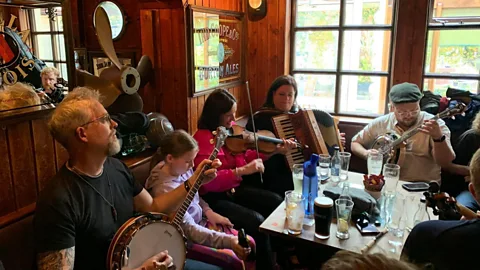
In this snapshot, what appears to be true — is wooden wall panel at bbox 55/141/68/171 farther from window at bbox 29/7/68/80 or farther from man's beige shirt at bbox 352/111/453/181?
man's beige shirt at bbox 352/111/453/181

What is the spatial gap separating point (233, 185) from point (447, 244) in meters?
1.36

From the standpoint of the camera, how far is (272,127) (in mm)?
2742

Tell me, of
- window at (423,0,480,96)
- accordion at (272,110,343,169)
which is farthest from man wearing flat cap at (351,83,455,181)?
window at (423,0,480,96)

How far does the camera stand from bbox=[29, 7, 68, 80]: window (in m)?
1.85

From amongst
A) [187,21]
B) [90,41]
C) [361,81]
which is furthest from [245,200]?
[90,41]

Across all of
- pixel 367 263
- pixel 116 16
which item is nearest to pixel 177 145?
pixel 367 263

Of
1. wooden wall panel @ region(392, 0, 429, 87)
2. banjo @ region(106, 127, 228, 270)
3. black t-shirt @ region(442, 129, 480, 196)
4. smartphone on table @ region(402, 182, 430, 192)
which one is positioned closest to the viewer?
banjo @ region(106, 127, 228, 270)

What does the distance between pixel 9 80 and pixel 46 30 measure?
33 cm

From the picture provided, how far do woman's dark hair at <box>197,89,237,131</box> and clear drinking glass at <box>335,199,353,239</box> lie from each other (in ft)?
3.36

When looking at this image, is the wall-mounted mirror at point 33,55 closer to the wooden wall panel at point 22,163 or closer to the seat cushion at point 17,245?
Answer: the wooden wall panel at point 22,163

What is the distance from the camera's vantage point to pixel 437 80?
11.0 feet

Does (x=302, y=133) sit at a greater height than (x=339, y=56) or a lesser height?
lesser

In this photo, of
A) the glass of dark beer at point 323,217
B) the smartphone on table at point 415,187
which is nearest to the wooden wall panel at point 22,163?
the glass of dark beer at point 323,217

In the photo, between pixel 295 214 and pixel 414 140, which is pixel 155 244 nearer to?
pixel 295 214
